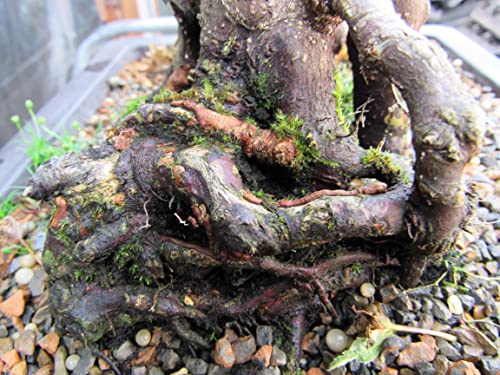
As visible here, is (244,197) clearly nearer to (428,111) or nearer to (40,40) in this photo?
(428,111)

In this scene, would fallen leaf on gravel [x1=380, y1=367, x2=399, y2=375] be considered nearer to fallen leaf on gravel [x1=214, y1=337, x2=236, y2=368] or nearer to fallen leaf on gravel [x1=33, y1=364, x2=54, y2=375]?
fallen leaf on gravel [x1=214, y1=337, x2=236, y2=368]

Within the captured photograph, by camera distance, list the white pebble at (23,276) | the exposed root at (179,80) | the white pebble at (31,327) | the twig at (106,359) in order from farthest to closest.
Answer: the exposed root at (179,80) < the white pebble at (23,276) < the white pebble at (31,327) < the twig at (106,359)

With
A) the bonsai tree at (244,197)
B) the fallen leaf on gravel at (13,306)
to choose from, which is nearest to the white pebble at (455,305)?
the bonsai tree at (244,197)

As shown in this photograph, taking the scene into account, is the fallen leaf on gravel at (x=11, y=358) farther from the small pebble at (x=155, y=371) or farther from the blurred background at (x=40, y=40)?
the blurred background at (x=40, y=40)

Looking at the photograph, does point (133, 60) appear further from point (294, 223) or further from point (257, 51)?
point (294, 223)

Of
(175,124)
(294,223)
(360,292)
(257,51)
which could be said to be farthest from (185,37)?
(360,292)
